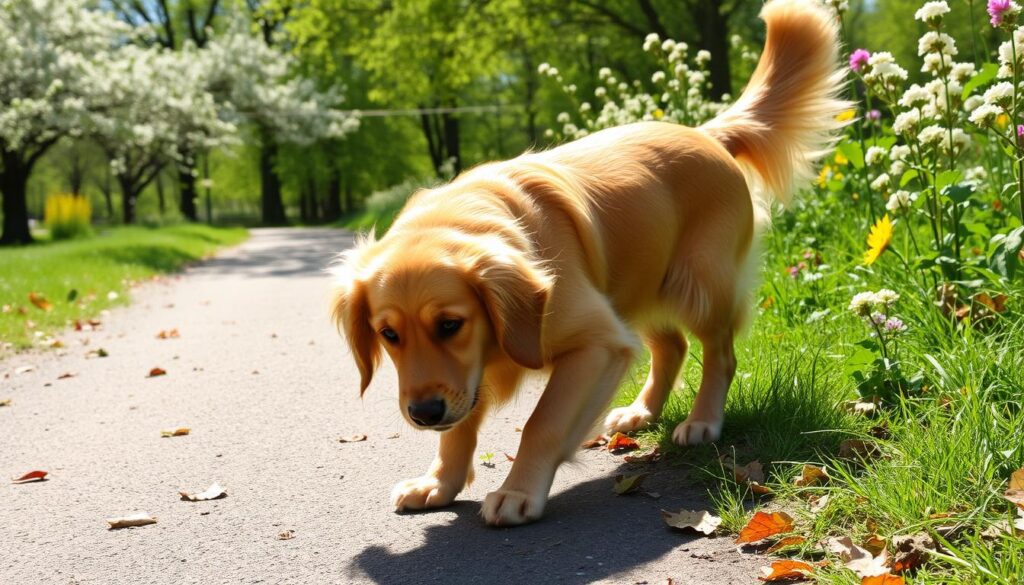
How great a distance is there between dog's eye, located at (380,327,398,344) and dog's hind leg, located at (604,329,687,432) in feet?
4.68

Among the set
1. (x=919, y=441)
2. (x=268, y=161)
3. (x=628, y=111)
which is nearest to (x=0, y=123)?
(x=628, y=111)

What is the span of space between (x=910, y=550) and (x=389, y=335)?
5.72 ft

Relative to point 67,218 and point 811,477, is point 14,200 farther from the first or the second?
point 811,477

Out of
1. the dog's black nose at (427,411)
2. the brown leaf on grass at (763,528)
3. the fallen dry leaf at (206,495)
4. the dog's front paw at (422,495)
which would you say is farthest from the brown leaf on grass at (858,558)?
the fallen dry leaf at (206,495)

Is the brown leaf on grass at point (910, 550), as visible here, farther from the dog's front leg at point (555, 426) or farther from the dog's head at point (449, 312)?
the dog's head at point (449, 312)

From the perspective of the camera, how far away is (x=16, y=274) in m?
12.4

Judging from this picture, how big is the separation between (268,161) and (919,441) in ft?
155

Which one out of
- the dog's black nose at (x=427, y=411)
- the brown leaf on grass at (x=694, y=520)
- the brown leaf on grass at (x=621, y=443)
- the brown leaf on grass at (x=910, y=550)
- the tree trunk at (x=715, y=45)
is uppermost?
the tree trunk at (x=715, y=45)

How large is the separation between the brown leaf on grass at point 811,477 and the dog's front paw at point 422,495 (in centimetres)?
126

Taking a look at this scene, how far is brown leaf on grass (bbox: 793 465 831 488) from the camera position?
10.6 feet

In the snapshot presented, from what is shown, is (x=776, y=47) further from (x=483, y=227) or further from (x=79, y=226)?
(x=79, y=226)

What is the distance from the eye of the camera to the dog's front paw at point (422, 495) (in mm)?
3596

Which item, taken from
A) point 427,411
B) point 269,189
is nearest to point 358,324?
point 427,411

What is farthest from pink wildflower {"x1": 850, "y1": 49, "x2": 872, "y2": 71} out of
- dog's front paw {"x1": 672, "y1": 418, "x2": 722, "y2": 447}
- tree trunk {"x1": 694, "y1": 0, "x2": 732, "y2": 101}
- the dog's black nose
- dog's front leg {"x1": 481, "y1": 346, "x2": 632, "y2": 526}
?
tree trunk {"x1": 694, "y1": 0, "x2": 732, "y2": 101}
